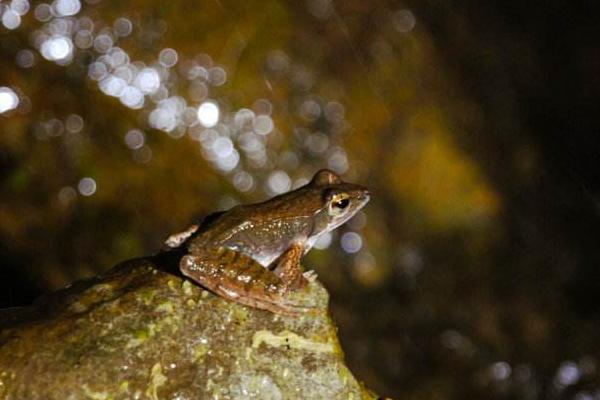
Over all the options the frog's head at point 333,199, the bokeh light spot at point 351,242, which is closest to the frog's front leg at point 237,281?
the frog's head at point 333,199

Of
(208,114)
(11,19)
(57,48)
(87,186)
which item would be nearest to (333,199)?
(208,114)

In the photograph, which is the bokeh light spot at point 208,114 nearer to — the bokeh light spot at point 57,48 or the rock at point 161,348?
the bokeh light spot at point 57,48

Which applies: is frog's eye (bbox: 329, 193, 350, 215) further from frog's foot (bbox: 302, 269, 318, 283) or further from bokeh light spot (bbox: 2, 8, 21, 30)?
bokeh light spot (bbox: 2, 8, 21, 30)

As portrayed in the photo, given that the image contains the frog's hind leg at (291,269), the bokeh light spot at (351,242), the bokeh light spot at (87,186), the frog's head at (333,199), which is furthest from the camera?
the bokeh light spot at (351,242)

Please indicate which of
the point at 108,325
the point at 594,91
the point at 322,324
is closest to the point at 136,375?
the point at 108,325

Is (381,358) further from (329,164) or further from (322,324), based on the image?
(322,324)

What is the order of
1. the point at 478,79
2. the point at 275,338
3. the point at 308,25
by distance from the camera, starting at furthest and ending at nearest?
1. the point at 478,79
2. the point at 308,25
3. the point at 275,338
